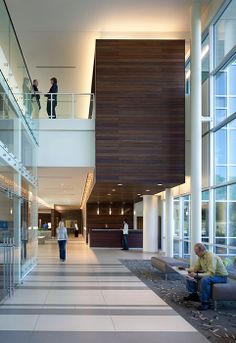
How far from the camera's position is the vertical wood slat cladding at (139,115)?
1586cm

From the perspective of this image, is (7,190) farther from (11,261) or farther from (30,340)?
(30,340)

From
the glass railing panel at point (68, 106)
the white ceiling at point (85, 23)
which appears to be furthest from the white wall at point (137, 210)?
the glass railing panel at point (68, 106)

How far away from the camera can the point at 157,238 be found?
24.3 m

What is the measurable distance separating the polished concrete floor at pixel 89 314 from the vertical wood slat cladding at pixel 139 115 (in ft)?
14.3

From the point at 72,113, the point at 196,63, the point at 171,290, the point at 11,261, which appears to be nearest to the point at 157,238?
the point at 72,113

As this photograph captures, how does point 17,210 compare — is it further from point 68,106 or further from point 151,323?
point 68,106

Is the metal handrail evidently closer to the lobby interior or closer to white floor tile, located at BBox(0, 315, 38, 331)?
the lobby interior

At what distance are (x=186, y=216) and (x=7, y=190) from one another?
11842 mm

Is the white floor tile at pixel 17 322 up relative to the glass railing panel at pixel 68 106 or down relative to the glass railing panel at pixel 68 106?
down

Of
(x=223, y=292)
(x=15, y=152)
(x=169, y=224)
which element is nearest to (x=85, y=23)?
(x=15, y=152)

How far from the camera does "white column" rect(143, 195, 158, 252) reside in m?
23.9

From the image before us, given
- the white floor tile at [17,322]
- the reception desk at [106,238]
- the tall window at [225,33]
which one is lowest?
the reception desk at [106,238]

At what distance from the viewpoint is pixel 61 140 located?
16906mm

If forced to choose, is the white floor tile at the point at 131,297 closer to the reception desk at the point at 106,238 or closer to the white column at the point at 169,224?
the white column at the point at 169,224
